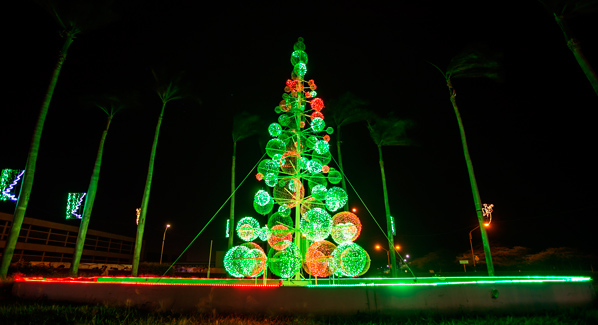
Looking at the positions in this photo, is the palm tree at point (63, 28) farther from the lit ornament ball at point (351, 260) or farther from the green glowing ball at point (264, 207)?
the lit ornament ball at point (351, 260)

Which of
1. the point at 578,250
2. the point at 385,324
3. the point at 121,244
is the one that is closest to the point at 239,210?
the point at 385,324

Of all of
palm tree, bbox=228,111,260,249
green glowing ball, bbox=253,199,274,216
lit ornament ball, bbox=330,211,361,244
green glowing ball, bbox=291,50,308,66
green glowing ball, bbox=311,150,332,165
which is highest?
palm tree, bbox=228,111,260,249

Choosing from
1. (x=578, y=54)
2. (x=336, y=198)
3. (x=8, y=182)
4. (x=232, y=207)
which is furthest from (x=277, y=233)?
(x=8, y=182)

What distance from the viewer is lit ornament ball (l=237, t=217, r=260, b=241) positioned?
761cm

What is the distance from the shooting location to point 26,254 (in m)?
40.3

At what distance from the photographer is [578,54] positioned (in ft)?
31.0

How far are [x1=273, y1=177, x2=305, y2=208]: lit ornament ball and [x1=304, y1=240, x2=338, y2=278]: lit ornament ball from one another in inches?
58.0

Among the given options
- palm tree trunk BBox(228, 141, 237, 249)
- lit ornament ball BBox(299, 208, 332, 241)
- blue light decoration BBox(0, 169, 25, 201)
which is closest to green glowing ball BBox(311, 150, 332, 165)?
lit ornament ball BBox(299, 208, 332, 241)

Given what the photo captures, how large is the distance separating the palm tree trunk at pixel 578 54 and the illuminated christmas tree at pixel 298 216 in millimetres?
8545

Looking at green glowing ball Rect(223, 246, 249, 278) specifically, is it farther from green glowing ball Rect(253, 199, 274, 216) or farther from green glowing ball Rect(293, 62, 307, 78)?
green glowing ball Rect(293, 62, 307, 78)

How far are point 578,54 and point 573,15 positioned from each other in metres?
1.43

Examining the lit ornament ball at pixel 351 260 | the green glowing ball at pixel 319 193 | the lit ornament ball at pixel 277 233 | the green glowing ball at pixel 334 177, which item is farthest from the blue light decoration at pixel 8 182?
the lit ornament ball at pixel 351 260

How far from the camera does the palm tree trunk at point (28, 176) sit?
32.4 ft

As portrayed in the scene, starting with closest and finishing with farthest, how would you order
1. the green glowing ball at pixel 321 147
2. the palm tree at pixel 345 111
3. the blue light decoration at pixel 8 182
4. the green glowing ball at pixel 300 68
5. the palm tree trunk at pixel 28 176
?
the green glowing ball at pixel 321 147
the green glowing ball at pixel 300 68
the palm tree trunk at pixel 28 176
the blue light decoration at pixel 8 182
the palm tree at pixel 345 111
